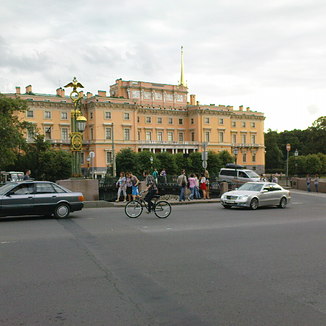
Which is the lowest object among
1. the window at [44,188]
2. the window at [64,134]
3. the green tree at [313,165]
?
the window at [44,188]

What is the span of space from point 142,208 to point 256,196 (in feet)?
23.7

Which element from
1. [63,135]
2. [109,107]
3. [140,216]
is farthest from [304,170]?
[140,216]

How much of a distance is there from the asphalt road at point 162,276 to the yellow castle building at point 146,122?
2877 inches

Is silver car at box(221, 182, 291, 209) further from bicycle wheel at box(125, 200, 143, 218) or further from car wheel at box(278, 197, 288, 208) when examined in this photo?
bicycle wheel at box(125, 200, 143, 218)

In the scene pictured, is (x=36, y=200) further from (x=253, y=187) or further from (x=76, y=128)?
(x=253, y=187)

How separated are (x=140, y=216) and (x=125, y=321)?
39.3ft

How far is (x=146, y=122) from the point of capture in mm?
104000

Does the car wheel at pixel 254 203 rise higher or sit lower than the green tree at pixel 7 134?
lower

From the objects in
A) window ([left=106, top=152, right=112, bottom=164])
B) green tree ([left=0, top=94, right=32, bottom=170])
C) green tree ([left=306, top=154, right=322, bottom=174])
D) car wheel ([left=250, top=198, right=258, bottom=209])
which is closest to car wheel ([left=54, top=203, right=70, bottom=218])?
car wheel ([left=250, top=198, right=258, bottom=209])

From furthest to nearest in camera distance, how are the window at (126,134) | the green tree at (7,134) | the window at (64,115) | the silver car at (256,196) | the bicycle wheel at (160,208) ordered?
the window at (126,134) < the window at (64,115) < the green tree at (7,134) < the silver car at (256,196) < the bicycle wheel at (160,208)

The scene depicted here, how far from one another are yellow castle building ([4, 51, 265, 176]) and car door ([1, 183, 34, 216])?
224ft

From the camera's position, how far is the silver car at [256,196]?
20969mm

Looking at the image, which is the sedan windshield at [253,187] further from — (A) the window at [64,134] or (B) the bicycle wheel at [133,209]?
(A) the window at [64,134]

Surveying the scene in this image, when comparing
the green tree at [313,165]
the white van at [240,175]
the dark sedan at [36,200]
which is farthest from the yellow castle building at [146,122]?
the dark sedan at [36,200]
